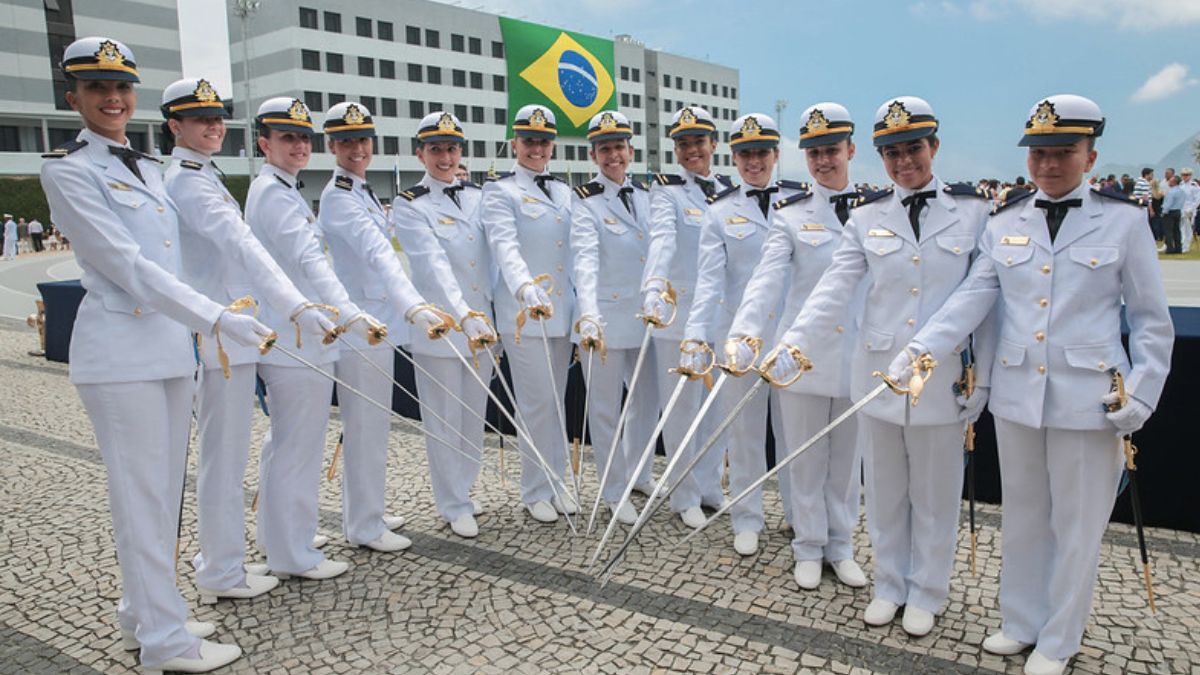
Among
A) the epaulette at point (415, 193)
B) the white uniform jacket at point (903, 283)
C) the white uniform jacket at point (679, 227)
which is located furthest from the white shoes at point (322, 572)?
the white uniform jacket at point (903, 283)

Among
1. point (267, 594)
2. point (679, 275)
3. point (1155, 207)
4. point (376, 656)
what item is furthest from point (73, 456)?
point (1155, 207)

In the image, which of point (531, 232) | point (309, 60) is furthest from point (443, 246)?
point (309, 60)

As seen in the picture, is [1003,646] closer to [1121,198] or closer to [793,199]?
[1121,198]

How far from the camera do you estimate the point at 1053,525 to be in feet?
10.3

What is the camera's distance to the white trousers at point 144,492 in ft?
10.3

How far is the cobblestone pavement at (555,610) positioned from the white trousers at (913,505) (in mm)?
183

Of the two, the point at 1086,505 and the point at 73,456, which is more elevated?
the point at 1086,505

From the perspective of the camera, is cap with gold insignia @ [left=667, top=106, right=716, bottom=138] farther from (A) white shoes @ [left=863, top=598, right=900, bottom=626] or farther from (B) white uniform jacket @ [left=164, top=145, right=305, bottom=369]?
(A) white shoes @ [left=863, top=598, right=900, bottom=626]

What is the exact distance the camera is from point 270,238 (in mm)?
4102

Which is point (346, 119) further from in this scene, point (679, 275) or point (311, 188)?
point (311, 188)

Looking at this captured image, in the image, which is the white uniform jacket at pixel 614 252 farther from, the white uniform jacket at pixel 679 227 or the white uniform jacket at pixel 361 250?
the white uniform jacket at pixel 361 250

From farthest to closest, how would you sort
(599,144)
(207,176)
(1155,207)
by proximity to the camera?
(1155,207)
(599,144)
(207,176)

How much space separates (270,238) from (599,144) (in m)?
1.90

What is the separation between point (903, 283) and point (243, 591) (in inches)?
129
